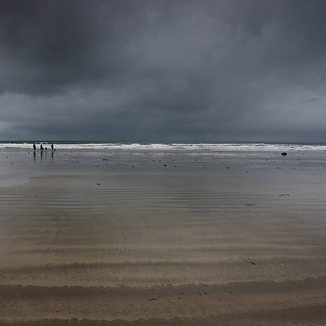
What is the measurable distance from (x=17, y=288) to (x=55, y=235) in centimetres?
143

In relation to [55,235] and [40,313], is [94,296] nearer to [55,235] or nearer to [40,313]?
[40,313]

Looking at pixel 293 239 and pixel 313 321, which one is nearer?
pixel 313 321

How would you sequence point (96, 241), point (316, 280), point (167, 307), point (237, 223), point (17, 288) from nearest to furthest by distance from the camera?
point (167, 307) → point (17, 288) → point (316, 280) → point (96, 241) → point (237, 223)

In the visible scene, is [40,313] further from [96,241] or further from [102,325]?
[96,241]

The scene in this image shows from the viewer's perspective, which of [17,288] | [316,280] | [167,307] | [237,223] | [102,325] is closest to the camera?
[102,325]

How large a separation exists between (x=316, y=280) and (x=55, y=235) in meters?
3.63

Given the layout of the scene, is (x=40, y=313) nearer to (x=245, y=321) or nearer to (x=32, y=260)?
(x=32, y=260)

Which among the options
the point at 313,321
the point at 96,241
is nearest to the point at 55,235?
the point at 96,241

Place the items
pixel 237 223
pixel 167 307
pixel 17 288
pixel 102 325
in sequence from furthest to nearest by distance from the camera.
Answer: pixel 237 223, pixel 17 288, pixel 167 307, pixel 102 325

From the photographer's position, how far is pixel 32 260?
296 centimetres

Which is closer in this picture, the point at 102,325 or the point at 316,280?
the point at 102,325

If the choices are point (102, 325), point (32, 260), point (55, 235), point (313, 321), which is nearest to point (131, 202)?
point (55, 235)

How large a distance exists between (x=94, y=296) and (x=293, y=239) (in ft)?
10.1

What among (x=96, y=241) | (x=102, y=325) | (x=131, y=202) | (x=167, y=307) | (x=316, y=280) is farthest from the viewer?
(x=131, y=202)
